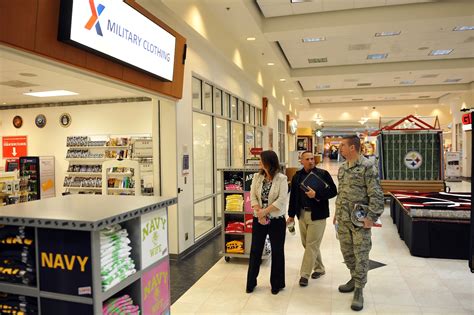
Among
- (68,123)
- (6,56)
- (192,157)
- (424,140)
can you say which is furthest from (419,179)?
(68,123)

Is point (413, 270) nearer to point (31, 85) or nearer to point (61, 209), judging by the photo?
point (61, 209)

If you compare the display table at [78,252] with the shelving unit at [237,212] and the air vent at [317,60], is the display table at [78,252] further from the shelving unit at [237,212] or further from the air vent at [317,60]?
the air vent at [317,60]

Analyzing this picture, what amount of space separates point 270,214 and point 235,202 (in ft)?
4.45

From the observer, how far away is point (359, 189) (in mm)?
3562

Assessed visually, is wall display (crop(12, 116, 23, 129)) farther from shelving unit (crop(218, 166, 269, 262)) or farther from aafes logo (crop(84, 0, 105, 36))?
aafes logo (crop(84, 0, 105, 36))

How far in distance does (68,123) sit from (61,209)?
929 cm

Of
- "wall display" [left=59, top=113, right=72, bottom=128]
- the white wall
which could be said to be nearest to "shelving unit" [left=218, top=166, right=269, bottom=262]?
the white wall

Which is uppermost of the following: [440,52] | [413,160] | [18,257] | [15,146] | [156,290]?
[440,52]

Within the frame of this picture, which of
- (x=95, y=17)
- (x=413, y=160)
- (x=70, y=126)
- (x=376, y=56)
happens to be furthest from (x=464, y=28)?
(x=70, y=126)

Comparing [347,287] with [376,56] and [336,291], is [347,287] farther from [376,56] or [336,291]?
[376,56]

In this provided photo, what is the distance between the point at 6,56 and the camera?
105 inches

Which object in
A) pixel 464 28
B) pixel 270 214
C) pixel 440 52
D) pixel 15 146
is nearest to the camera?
pixel 270 214

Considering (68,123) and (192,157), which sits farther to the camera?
(68,123)

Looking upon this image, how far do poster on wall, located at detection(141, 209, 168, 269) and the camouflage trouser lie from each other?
2.08m
